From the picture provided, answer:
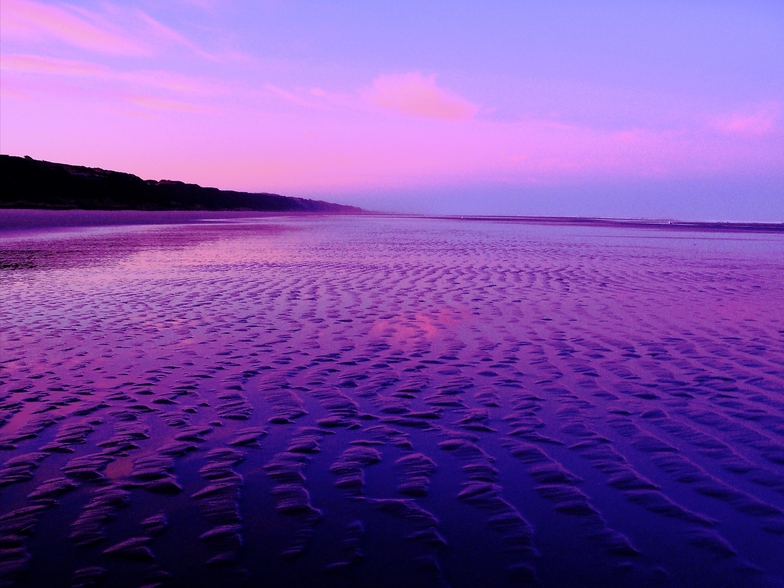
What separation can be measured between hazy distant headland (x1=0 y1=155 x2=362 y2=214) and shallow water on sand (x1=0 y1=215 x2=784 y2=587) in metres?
58.1

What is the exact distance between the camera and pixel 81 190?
67.2 metres

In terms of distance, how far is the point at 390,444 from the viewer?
15.4ft

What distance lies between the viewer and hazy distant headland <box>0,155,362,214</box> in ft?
195

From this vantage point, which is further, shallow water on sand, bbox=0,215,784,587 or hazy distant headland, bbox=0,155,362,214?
hazy distant headland, bbox=0,155,362,214

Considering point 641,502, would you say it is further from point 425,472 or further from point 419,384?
point 419,384

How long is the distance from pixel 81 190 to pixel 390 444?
73.3 m

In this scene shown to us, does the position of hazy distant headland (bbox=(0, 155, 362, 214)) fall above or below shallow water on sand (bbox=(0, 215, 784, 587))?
above

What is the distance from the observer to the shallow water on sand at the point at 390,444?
10.4ft

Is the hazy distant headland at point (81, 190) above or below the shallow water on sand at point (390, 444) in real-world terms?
above

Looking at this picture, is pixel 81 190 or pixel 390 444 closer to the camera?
pixel 390 444

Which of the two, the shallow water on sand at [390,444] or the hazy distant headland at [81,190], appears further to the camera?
the hazy distant headland at [81,190]

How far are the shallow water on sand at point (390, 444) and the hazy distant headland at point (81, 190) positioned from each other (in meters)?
58.1

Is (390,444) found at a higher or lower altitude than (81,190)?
lower

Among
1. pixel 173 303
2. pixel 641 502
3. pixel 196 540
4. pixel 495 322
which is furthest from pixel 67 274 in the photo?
pixel 641 502
